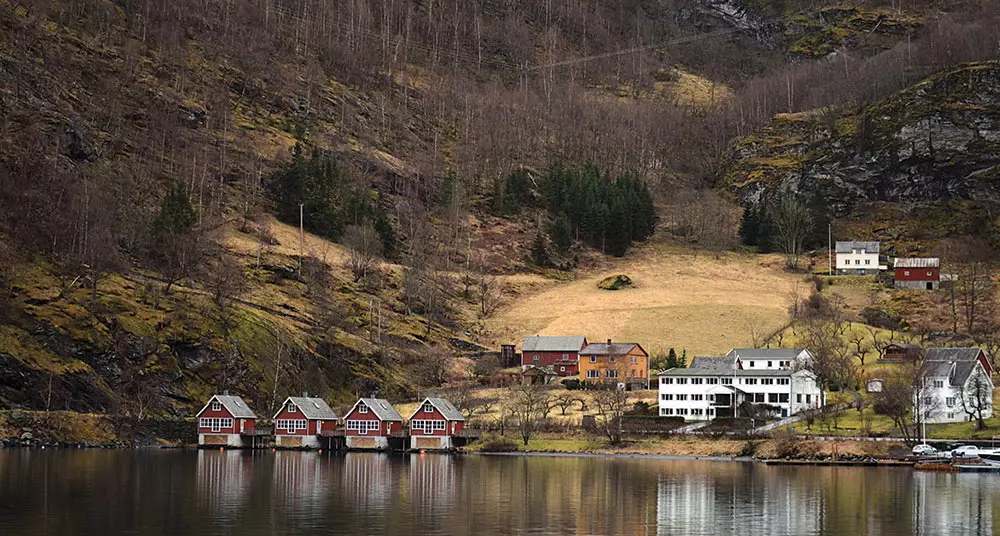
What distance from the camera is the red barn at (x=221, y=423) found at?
384ft

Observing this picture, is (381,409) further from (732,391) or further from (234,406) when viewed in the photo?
(732,391)

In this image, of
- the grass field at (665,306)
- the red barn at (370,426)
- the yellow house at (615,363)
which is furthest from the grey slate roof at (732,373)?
the red barn at (370,426)

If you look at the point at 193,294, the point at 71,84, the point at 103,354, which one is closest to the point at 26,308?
the point at 103,354

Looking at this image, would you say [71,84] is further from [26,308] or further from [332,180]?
[26,308]

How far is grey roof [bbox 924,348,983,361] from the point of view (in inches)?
4626

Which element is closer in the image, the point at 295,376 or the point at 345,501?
the point at 345,501

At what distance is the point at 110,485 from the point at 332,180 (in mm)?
123980

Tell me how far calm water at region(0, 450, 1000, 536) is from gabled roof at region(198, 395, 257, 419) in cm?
1477

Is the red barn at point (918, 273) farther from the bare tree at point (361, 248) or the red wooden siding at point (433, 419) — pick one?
the red wooden siding at point (433, 419)

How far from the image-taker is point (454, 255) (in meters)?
195

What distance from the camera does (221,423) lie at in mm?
117312

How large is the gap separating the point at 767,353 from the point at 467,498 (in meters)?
66.2

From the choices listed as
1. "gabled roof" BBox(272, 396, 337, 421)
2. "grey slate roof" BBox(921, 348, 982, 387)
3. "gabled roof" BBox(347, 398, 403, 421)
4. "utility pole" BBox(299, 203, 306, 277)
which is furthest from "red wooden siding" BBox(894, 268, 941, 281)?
"gabled roof" BBox(272, 396, 337, 421)

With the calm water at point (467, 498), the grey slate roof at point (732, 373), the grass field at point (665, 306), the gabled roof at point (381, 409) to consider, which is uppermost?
the grass field at point (665, 306)
